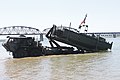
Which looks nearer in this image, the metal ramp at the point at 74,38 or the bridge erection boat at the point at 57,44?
the bridge erection boat at the point at 57,44

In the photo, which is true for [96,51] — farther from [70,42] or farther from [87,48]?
[70,42]

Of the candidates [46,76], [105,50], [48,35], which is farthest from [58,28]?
[46,76]

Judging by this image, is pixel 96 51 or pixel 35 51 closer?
pixel 35 51

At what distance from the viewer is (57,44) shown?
52531 mm

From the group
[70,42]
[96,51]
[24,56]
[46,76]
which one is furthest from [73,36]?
[46,76]

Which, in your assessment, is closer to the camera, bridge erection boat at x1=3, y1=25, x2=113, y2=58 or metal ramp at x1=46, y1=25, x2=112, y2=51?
bridge erection boat at x1=3, y1=25, x2=113, y2=58

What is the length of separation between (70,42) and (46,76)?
27536 mm

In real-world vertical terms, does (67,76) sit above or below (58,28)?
below

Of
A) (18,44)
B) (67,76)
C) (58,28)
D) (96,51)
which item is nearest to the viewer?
(67,76)

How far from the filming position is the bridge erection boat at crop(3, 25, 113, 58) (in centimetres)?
4681

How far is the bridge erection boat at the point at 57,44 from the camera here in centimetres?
4681

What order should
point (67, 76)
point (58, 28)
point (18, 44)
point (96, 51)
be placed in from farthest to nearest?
point (96, 51) < point (58, 28) < point (18, 44) < point (67, 76)

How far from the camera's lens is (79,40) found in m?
53.8

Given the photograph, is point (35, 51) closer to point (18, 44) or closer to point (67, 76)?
point (18, 44)
